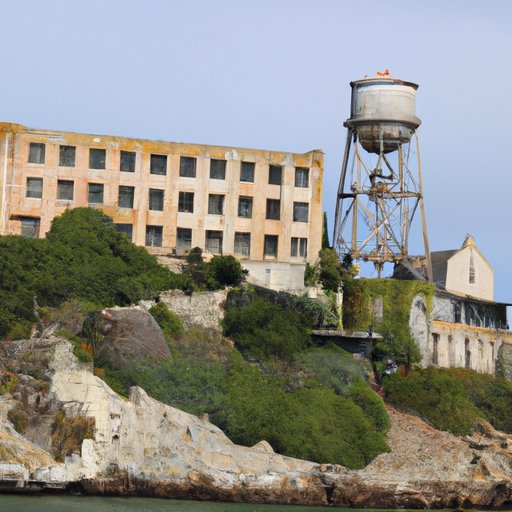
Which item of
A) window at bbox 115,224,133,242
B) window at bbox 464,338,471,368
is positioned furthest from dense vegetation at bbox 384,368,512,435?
window at bbox 115,224,133,242

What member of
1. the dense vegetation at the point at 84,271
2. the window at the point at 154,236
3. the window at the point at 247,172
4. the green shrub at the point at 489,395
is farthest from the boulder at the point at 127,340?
the green shrub at the point at 489,395

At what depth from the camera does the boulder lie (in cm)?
7338

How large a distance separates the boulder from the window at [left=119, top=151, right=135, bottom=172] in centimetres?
1291

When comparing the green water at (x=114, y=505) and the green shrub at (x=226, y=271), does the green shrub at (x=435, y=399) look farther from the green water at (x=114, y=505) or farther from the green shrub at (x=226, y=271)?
the green water at (x=114, y=505)

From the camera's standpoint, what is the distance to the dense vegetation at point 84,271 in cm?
7688

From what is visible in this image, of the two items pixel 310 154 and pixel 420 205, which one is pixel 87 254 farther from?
pixel 420 205

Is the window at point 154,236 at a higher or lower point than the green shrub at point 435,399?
higher

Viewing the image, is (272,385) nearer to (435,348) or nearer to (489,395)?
(489,395)

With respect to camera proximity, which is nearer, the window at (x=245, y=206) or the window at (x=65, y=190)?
the window at (x=65, y=190)

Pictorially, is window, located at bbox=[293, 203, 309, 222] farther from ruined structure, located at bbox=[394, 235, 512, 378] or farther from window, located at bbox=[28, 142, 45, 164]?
window, located at bbox=[28, 142, 45, 164]

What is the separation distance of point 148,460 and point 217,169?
23.4 m

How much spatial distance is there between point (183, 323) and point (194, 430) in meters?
10.3

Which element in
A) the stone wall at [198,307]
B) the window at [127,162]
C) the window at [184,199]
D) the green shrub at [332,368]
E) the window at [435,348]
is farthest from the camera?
the window at [435,348]

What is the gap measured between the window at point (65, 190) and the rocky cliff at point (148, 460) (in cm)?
1506
